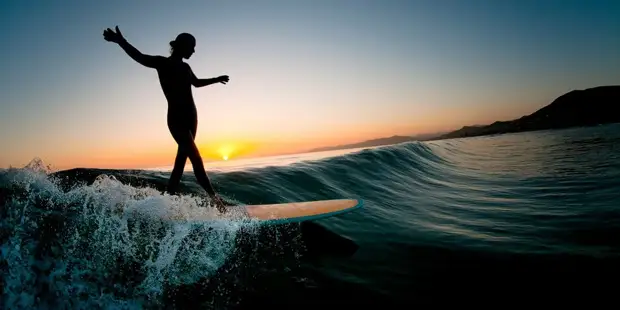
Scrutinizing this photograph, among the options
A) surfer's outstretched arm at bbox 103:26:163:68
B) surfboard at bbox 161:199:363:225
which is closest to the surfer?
surfer's outstretched arm at bbox 103:26:163:68

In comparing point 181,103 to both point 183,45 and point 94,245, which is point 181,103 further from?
point 94,245

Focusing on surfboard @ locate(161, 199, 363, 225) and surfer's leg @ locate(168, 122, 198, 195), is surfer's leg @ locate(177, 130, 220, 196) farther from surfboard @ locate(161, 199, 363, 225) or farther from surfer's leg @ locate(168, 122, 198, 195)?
surfboard @ locate(161, 199, 363, 225)

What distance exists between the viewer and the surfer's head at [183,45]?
4.53 metres

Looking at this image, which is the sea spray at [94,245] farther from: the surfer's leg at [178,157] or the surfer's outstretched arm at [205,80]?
the surfer's outstretched arm at [205,80]

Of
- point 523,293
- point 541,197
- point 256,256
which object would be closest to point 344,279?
point 256,256

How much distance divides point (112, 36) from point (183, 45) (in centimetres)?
89

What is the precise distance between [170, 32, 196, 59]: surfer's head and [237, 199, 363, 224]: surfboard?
241 cm

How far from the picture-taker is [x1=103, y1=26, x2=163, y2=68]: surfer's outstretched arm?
12.7ft

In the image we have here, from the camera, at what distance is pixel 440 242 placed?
527 cm

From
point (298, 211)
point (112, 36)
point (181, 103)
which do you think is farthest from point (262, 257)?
point (112, 36)

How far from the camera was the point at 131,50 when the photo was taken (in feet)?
13.2

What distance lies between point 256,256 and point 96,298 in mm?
2035

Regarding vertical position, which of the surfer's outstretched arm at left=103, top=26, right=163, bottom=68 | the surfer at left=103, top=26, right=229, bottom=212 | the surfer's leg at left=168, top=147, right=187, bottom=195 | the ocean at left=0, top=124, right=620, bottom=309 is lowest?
the ocean at left=0, top=124, right=620, bottom=309

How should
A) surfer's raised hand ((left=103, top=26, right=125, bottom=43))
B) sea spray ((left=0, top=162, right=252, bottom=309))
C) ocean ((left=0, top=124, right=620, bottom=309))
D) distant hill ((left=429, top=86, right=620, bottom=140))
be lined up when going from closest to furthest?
sea spray ((left=0, top=162, right=252, bottom=309)) → ocean ((left=0, top=124, right=620, bottom=309)) → surfer's raised hand ((left=103, top=26, right=125, bottom=43)) → distant hill ((left=429, top=86, right=620, bottom=140))
